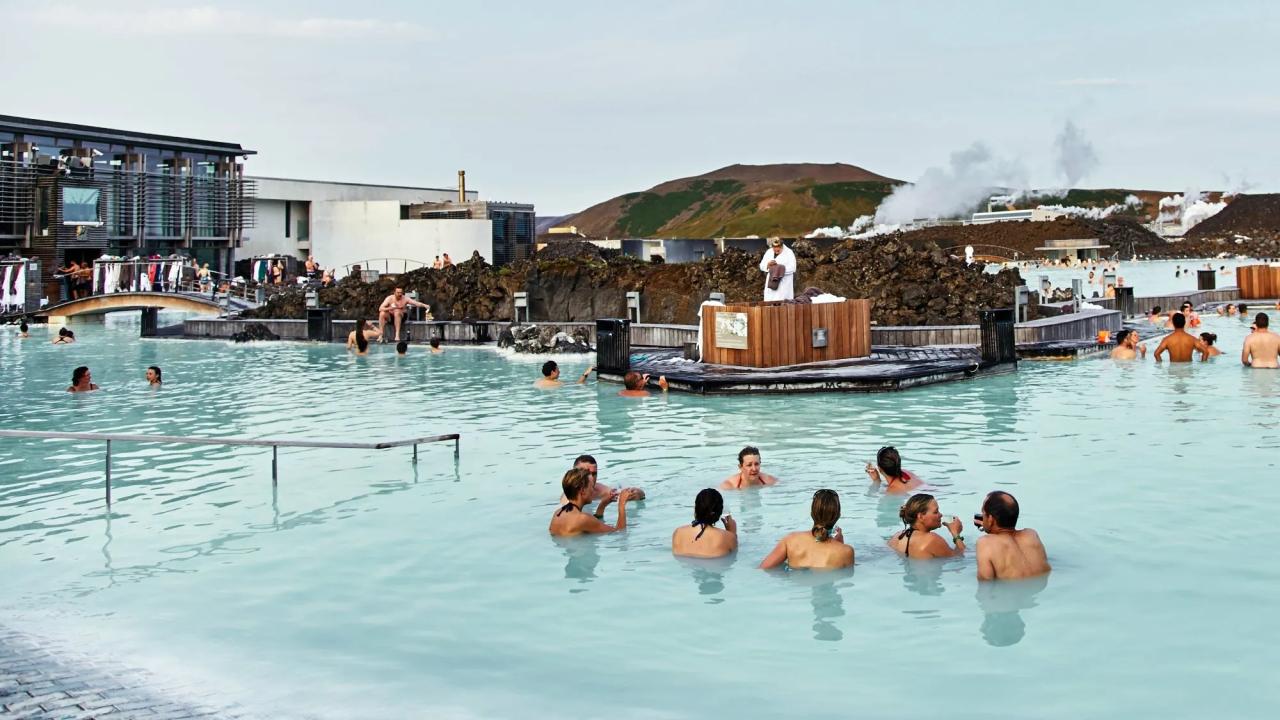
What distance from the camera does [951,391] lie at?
20.2 m

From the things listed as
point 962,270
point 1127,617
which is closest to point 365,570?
point 1127,617

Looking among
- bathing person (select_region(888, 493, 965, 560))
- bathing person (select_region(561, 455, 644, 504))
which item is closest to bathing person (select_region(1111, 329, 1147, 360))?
bathing person (select_region(561, 455, 644, 504))

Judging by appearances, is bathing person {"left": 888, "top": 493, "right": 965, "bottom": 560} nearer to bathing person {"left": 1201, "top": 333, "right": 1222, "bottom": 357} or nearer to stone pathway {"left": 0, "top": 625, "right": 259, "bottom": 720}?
stone pathway {"left": 0, "top": 625, "right": 259, "bottom": 720}

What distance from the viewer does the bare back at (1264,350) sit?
2130 centimetres

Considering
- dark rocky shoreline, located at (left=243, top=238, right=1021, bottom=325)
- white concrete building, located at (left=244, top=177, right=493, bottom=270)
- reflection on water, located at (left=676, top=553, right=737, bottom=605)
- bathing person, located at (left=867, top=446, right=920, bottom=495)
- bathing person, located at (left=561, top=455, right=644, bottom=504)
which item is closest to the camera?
reflection on water, located at (left=676, top=553, right=737, bottom=605)

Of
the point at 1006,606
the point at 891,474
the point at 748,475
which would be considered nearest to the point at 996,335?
the point at 891,474

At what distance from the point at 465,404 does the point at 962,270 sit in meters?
16.3

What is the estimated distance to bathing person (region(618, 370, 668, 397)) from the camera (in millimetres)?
19852

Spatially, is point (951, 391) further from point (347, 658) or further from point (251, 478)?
point (347, 658)

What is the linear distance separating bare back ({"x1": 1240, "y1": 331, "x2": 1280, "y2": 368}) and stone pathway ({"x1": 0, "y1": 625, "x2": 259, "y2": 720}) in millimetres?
19456

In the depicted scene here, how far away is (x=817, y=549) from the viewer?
9430 mm

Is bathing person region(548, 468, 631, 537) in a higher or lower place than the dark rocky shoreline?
lower

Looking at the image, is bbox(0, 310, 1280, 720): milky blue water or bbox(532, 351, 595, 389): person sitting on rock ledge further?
bbox(532, 351, 595, 389): person sitting on rock ledge

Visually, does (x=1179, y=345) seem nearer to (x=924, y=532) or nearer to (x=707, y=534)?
(x=924, y=532)
